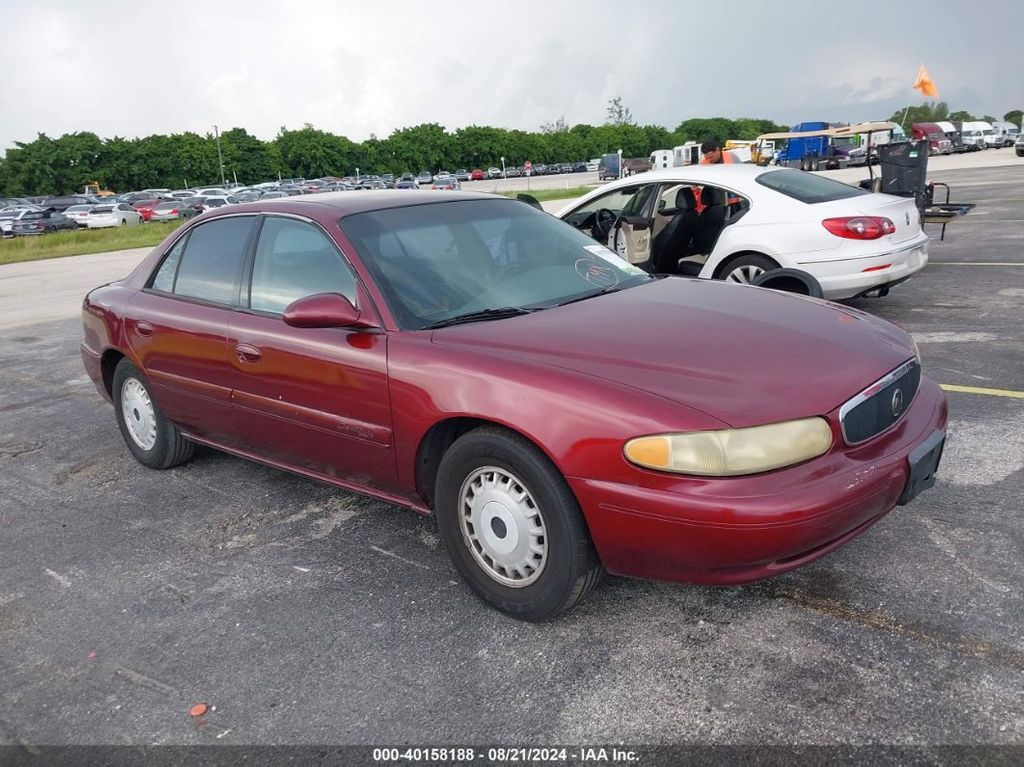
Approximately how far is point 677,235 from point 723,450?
5.09 m

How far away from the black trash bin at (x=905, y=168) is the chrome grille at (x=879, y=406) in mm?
9230

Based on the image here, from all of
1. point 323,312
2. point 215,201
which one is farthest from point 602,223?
point 215,201

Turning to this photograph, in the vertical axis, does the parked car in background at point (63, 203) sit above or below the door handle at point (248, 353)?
above

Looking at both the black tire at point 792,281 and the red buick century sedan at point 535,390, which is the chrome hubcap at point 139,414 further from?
the black tire at point 792,281

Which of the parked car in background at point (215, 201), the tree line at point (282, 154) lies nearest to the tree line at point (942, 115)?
the tree line at point (282, 154)

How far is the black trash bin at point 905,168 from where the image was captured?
11016 millimetres

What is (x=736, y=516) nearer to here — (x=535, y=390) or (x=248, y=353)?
(x=535, y=390)

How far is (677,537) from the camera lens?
2.50 m

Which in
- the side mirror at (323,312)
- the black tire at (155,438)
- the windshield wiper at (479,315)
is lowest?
the black tire at (155,438)

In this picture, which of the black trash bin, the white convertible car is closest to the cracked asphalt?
the white convertible car

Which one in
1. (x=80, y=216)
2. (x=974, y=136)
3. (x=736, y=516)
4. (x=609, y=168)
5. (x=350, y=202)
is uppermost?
(x=974, y=136)

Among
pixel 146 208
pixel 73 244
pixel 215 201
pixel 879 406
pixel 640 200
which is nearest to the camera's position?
pixel 879 406

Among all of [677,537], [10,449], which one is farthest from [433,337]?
[10,449]

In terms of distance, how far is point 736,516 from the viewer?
7.94ft
